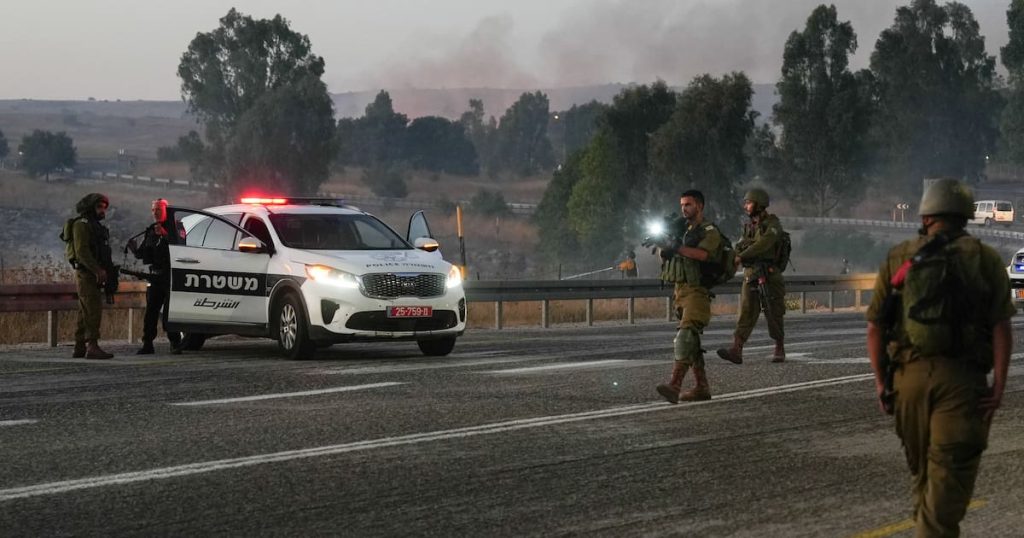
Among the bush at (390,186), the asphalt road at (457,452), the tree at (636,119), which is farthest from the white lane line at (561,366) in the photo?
the bush at (390,186)

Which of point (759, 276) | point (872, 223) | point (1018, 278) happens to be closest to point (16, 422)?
point (759, 276)

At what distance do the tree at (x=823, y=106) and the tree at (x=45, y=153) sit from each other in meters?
67.8

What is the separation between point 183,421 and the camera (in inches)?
460

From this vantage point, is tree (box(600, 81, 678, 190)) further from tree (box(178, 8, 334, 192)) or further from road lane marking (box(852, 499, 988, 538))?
road lane marking (box(852, 499, 988, 538))

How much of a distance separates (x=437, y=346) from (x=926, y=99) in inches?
4247

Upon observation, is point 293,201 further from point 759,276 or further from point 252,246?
point 759,276

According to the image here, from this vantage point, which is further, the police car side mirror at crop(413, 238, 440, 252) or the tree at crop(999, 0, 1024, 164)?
the tree at crop(999, 0, 1024, 164)

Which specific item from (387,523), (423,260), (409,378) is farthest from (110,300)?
(387,523)

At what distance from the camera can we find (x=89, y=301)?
17.6 m

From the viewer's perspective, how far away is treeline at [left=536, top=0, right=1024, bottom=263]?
94.2m

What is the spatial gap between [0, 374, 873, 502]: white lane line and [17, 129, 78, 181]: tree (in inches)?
5324

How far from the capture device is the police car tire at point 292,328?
16938 mm

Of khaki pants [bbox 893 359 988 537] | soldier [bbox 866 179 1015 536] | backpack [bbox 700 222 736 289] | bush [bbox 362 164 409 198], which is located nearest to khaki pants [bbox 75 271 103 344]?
backpack [bbox 700 222 736 289]

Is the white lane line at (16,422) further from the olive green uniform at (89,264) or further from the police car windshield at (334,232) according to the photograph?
the police car windshield at (334,232)
